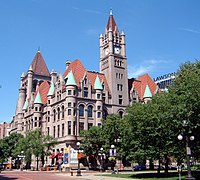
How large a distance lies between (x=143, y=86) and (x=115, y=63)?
1417 centimetres

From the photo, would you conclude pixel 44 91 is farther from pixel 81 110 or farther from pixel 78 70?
pixel 81 110

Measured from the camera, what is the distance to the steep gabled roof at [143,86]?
9102 cm

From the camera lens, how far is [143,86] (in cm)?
9394

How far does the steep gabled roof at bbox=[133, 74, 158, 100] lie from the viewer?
91.0 metres

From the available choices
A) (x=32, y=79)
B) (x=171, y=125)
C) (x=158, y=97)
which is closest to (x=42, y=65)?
(x=32, y=79)

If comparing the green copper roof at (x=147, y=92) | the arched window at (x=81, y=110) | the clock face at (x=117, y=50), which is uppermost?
the clock face at (x=117, y=50)

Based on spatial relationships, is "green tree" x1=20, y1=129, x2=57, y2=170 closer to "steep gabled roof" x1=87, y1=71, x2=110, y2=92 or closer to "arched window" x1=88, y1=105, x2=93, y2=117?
"arched window" x1=88, y1=105, x2=93, y2=117

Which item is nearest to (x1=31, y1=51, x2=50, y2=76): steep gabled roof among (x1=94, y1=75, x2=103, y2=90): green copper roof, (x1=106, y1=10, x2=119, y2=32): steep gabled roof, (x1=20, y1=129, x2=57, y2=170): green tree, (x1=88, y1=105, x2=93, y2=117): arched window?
(x1=106, y1=10, x2=119, y2=32): steep gabled roof

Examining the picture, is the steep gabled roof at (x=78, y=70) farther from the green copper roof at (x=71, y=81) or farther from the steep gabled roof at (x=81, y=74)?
the green copper roof at (x=71, y=81)

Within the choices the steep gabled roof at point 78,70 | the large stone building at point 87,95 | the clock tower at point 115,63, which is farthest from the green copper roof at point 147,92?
the steep gabled roof at point 78,70

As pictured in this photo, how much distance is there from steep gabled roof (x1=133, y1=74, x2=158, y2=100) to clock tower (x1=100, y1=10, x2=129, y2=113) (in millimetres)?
7028

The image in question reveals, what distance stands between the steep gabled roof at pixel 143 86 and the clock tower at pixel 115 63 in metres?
7.03

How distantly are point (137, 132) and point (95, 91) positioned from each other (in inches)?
1531

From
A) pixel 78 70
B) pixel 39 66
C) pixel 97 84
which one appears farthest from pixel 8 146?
pixel 39 66
